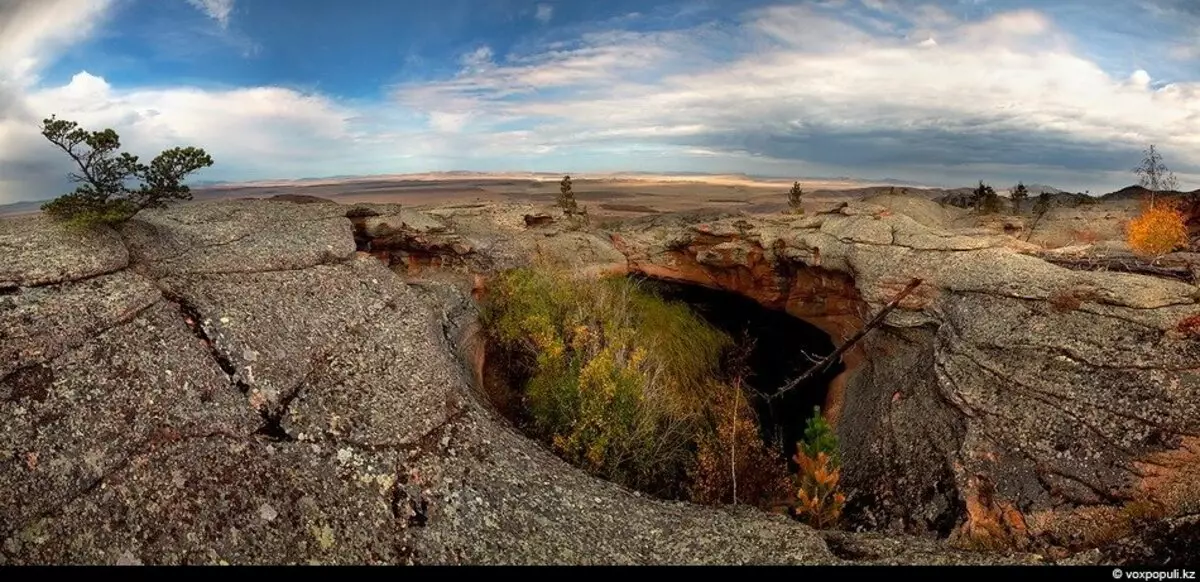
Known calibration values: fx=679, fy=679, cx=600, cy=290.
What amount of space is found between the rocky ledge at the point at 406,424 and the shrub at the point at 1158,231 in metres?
9.12

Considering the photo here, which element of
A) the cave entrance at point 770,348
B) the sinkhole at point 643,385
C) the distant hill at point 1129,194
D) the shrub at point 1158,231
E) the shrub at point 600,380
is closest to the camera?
the shrub at point 600,380

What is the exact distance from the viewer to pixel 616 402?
19.7 m

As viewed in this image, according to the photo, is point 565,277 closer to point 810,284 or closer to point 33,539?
point 810,284

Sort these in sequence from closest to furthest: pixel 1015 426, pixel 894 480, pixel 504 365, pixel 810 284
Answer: pixel 1015 426, pixel 894 480, pixel 504 365, pixel 810 284

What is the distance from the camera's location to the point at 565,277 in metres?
27.5

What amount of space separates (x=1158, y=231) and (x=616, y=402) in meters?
25.7

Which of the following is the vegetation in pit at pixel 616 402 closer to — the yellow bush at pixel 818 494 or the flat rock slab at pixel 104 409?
the yellow bush at pixel 818 494

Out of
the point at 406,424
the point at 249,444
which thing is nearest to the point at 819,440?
the point at 406,424

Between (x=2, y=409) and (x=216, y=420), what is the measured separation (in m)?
2.99

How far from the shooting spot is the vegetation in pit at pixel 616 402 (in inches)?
754

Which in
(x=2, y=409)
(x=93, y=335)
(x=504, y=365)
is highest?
(x=93, y=335)

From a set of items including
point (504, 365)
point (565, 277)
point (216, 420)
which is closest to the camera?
point (216, 420)

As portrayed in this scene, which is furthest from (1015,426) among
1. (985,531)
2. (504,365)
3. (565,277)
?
(565,277)

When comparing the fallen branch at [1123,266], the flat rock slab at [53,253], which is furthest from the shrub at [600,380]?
the fallen branch at [1123,266]
